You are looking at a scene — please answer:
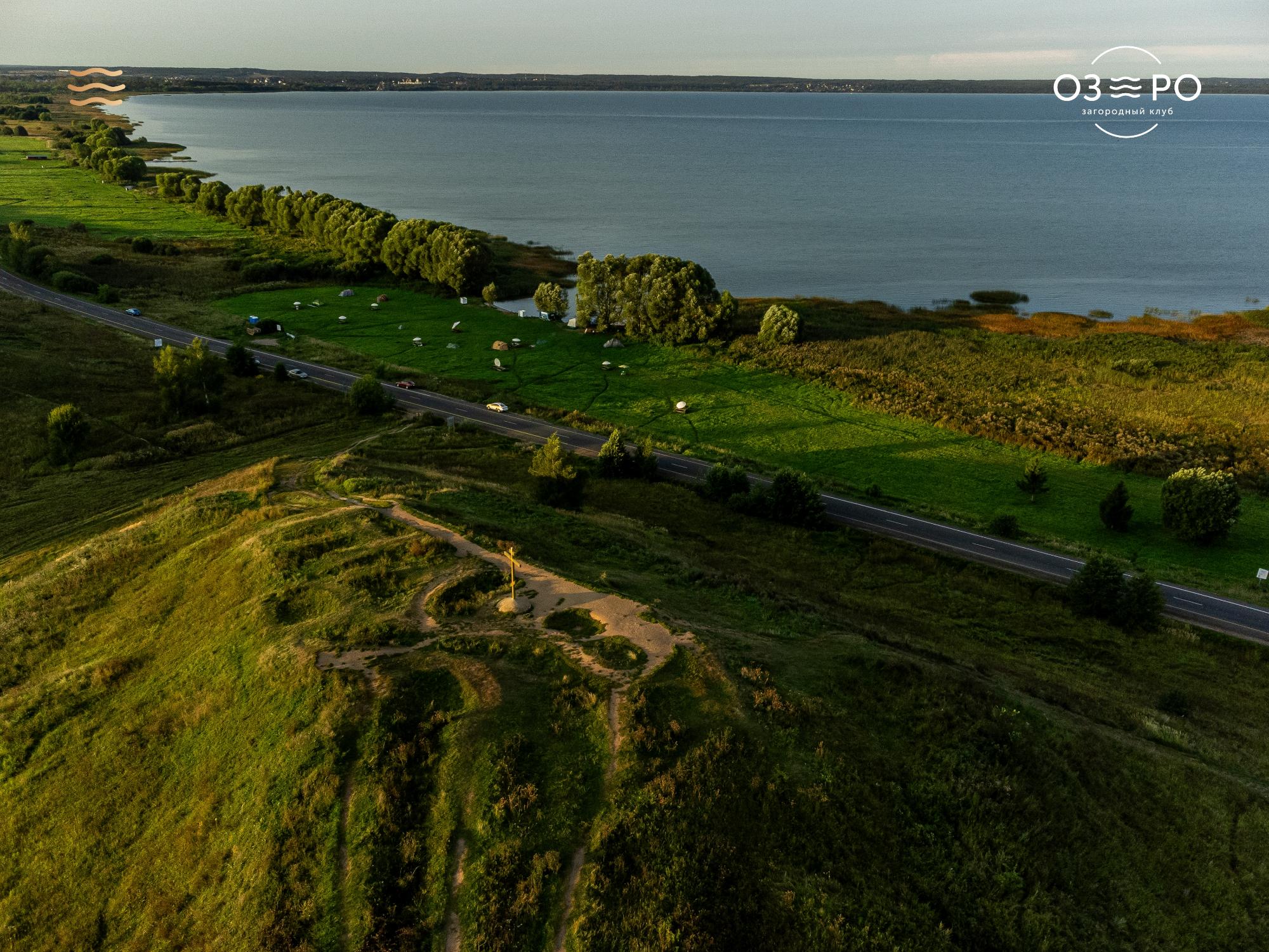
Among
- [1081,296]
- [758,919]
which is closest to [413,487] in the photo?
[758,919]

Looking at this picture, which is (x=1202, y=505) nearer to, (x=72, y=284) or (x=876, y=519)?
(x=876, y=519)

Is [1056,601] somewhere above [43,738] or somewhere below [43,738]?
above

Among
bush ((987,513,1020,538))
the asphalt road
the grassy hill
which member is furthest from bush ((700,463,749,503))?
the grassy hill

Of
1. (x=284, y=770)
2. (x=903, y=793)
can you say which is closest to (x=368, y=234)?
(x=284, y=770)

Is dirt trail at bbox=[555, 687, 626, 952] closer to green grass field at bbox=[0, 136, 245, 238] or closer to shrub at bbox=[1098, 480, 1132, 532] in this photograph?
shrub at bbox=[1098, 480, 1132, 532]

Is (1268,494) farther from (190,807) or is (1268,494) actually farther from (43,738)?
(43,738)
